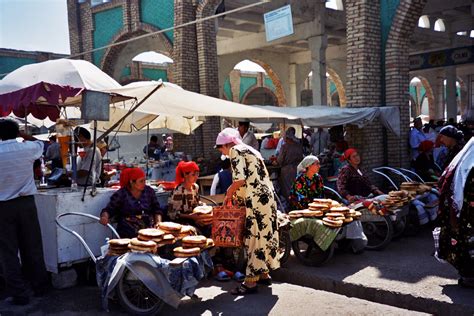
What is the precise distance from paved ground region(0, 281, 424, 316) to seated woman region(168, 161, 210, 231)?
88 centimetres

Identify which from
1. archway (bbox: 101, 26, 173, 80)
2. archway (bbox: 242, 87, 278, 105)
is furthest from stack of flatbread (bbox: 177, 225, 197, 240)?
archway (bbox: 242, 87, 278, 105)

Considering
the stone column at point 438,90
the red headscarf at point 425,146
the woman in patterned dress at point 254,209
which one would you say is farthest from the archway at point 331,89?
the woman in patterned dress at point 254,209

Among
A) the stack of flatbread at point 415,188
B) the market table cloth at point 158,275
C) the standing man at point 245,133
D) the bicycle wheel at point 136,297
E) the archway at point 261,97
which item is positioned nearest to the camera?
the market table cloth at point 158,275

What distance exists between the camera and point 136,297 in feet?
15.2

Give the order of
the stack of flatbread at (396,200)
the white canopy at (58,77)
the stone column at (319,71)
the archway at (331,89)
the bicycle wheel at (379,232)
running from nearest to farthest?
the white canopy at (58,77)
the bicycle wheel at (379,232)
the stack of flatbread at (396,200)
the stone column at (319,71)
the archway at (331,89)

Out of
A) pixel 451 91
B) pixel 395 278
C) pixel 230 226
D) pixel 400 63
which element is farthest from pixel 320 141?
pixel 451 91

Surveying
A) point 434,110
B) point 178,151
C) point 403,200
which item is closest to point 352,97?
point 403,200

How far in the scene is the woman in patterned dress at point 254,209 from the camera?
4.91 meters

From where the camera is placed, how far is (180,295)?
4.39 m

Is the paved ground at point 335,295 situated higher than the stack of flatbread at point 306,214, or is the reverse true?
the stack of flatbread at point 306,214

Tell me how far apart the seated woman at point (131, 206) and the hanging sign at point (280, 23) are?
17.1 ft

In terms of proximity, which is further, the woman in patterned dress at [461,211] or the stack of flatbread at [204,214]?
the stack of flatbread at [204,214]

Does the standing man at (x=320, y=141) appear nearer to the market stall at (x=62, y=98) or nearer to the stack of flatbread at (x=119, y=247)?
the market stall at (x=62, y=98)

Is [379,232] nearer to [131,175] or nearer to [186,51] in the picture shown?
[131,175]
